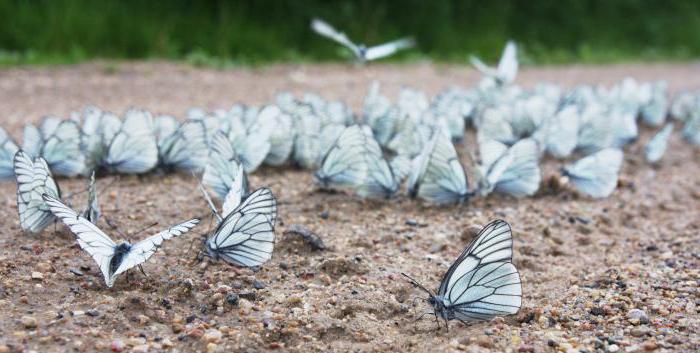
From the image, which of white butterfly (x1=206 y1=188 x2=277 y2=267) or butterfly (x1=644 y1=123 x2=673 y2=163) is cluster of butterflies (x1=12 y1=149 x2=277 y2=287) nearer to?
white butterfly (x1=206 y1=188 x2=277 y2=267)

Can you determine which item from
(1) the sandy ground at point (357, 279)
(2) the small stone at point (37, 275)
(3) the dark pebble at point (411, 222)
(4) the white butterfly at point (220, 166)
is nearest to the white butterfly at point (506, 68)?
(1) the sandy ground at point (357, 279)

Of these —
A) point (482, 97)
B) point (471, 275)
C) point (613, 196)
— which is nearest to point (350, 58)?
point (482, 97)

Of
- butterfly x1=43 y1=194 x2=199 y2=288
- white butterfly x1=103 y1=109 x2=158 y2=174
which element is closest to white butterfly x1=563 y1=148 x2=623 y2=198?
white butterfly x1=103 y1=109 x2=158 y2=174

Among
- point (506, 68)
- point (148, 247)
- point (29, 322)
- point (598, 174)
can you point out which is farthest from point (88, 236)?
point (506, 68)

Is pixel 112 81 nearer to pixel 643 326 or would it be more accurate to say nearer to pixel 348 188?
pixel 348 188

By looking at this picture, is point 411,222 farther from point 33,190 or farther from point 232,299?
point 33,190

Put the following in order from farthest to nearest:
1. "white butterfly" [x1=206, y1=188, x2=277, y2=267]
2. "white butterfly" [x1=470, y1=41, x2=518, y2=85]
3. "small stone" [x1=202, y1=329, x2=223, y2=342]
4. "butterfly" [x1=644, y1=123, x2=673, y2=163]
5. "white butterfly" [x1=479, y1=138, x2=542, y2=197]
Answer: "white butterfly" [x1=470, y1=41, x2=518, y2=85]
"butterfly" [x1=644, y1=123, x2=673, y2=163]
"white butterfly" [x1=479, y1=138, x2=542, y2=197]
"white butterfly" [x1=206, y1=188, x2=277, y2=267]
"small stone" [x1=202, y1=329, x2=223, y2=342]

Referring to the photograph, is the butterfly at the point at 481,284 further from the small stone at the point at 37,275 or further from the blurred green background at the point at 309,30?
the blurred green background at the point at 309,30
